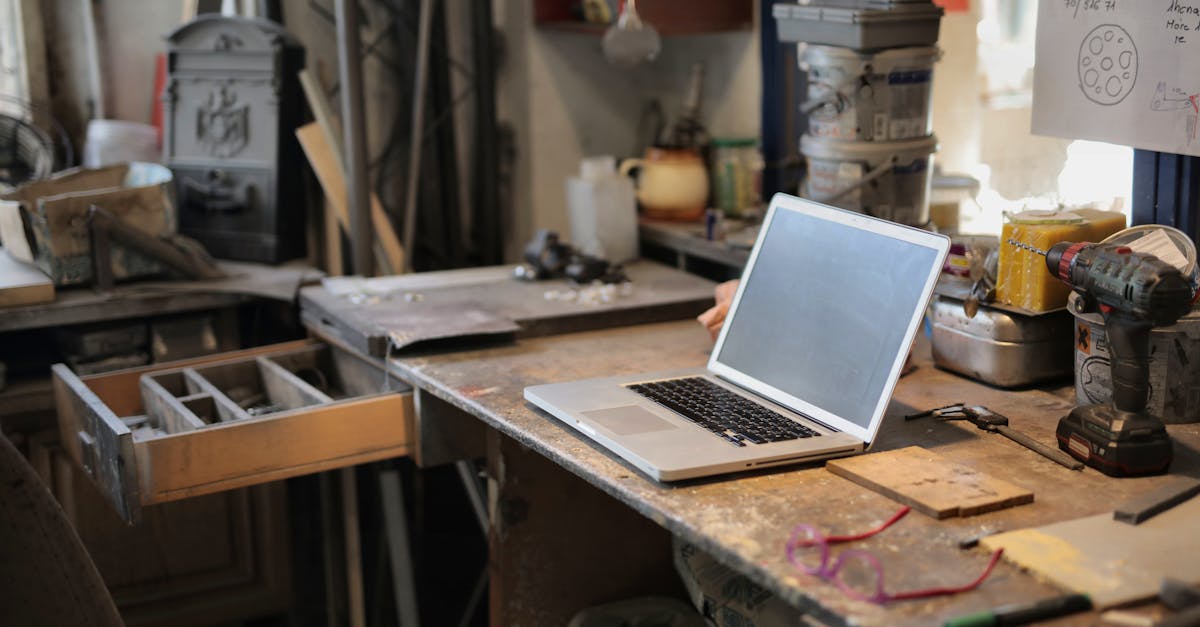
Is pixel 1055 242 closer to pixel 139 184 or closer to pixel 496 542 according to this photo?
pixel 496 542

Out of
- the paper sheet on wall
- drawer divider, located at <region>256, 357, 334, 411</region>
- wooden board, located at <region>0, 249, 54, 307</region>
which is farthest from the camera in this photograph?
wooden board, located at <region>0, 249, 54, 307</region>

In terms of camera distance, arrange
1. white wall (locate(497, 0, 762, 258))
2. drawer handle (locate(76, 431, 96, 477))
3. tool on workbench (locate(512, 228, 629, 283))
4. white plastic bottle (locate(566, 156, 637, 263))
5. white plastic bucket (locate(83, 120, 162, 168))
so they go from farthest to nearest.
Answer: white wall (locate(497, 0, 762, 258)), white plastic bucket (locate(83, 120, 162, 168)), white plastic bottle (locate(566, 156, 637, 263)), tool on workbench (locate(512, 228, 629, 283)), drawer handle (locate(76, 431, 96, 477))

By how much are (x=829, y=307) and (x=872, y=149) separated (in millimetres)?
687

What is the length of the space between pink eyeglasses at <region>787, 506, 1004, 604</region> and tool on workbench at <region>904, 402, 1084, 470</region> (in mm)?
330

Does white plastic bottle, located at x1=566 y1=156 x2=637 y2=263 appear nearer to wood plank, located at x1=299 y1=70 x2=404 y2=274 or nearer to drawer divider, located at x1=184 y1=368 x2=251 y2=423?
wood plank, located at x1=299 y1=70 x2=404 y2=274

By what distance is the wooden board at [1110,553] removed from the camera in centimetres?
129

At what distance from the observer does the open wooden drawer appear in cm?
201

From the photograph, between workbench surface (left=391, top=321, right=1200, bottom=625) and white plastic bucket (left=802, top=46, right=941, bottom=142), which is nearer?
workbench surface (left=391, top=321, right=1200, bottom=625)

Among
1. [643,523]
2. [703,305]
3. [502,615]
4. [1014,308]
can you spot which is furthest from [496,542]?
[1014,308]

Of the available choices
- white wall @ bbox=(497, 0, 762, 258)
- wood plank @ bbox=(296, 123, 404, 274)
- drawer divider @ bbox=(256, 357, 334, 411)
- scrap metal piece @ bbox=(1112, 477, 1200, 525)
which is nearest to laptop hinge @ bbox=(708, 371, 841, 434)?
scrap metal piece @ bbox=(1112, 477, 1200, 525)

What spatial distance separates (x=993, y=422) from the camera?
1790mm

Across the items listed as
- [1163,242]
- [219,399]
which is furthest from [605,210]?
[1163,242]

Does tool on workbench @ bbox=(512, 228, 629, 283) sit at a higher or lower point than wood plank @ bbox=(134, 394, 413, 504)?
higher

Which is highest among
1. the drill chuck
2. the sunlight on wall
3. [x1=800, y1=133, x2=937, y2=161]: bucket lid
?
[x1=800, y1=133, x2=937, y2=161]: bucket lid
